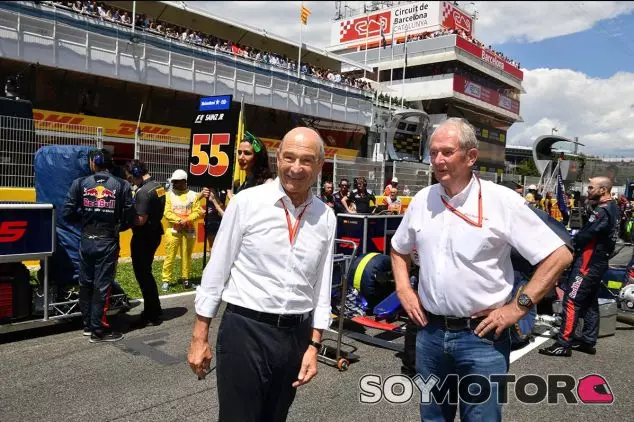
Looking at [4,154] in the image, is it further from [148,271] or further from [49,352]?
[49,352]

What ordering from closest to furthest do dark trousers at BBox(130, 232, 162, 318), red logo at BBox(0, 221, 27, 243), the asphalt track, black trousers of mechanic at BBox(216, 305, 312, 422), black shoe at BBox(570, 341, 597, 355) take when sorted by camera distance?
black trousers of mechanic at BBox(216, 305, 312, 422), the asphalt track, red logo at BBox(0, 221, 27, 243), black shoe at BBox(570, 341, 597, 355), dark trousers at BBox(130, 232, 162, 318)

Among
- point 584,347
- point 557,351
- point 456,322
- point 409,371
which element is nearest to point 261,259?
point 456,322

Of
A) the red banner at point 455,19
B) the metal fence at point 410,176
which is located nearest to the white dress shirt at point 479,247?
the metal fence at point 410,176

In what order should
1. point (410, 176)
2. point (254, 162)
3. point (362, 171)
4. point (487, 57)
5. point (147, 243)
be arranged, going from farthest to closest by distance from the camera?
1. point (487, 57)
2. point (410, 176)
3. point (362, 171)
4. point (147, 243)
5. point (254, 162)

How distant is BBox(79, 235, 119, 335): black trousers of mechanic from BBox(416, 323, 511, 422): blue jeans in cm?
375

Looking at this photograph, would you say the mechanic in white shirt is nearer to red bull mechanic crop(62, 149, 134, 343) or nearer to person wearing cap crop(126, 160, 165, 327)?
red bull mechanic crop(62, 149, 134, 343)

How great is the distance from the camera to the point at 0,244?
15.5ft

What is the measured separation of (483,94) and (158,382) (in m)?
50.5

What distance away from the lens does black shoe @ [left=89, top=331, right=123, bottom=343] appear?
5.06 meters

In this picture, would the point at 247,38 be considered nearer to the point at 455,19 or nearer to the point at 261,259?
the point at 455,19

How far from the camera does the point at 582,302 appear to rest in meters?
5.34

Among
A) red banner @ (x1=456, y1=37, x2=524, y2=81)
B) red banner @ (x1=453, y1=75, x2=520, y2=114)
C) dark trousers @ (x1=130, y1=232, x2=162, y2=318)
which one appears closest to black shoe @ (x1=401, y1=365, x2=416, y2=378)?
dark trousers @ (x1=130, y1=232, x2=162, y2=318)

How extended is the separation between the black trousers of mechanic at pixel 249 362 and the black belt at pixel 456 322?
0.72 meters

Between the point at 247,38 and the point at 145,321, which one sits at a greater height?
the point at 247,38
